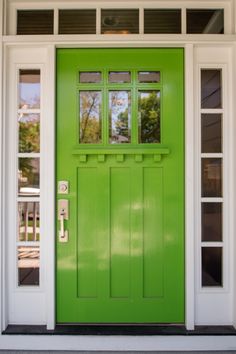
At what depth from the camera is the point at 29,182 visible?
8.80 ft

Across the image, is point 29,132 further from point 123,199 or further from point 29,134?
point 123,199

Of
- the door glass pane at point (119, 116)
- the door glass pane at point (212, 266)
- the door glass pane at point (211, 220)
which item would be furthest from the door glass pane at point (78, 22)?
the door glass pane at point (212, 266)

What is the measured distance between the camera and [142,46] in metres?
2.66

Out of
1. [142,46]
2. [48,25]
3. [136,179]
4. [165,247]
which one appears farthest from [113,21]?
[165,247]

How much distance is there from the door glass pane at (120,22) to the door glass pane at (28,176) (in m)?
1.20

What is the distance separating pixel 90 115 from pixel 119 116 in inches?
9.4

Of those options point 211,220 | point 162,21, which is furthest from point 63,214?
point 162,21

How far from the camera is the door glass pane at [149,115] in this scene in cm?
270

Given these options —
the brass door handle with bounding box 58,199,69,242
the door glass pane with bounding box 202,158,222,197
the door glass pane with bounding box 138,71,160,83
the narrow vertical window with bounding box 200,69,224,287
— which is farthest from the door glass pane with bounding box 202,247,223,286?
the door glass pane with bounding box 138,71,160,83

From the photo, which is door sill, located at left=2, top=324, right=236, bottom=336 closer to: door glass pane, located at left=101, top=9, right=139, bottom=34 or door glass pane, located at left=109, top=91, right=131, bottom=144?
door glass pane, located at left=109, top=91, right=131, bottom=144

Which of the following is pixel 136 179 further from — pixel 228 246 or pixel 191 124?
pixel 228 246

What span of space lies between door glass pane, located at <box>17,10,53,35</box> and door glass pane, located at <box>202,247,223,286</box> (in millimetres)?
2184

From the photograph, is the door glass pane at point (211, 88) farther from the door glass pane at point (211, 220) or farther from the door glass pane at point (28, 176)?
the door glass pane at point (28, 176)

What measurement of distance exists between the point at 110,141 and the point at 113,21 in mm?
958
